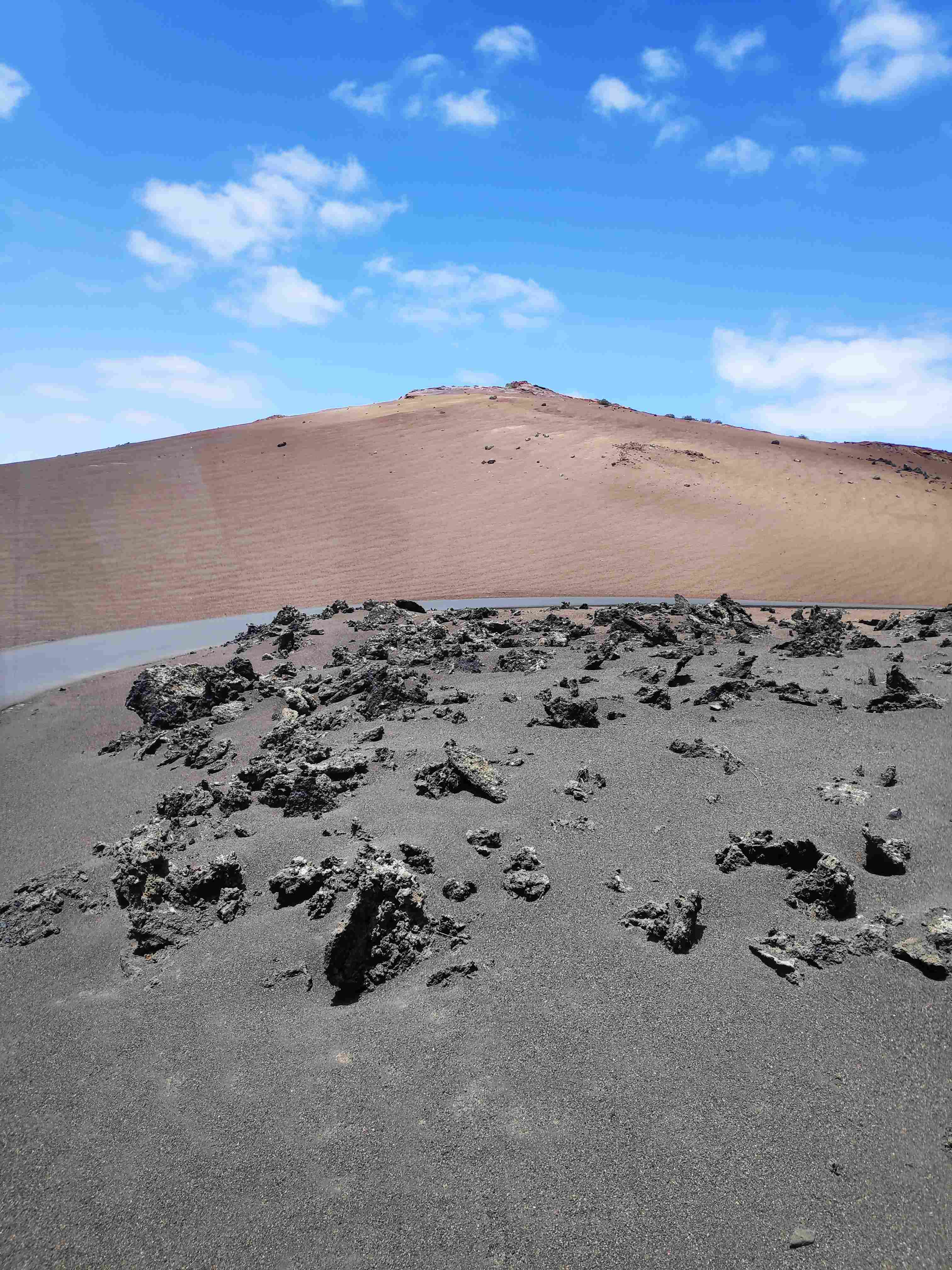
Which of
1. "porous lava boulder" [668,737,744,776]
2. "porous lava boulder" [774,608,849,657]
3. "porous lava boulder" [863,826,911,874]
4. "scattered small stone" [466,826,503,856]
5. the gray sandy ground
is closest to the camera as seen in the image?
the gray sandy ground

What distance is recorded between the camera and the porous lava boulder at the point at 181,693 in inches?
318

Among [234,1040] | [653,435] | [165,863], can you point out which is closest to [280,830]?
[165,863]

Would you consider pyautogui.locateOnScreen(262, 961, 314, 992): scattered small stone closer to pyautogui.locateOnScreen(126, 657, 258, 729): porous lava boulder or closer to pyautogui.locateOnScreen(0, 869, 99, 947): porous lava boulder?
pyautogui.locateOnScreen(0, 869, 99, 947): porous lava boulder

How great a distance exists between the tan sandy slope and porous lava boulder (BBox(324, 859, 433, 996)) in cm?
1253

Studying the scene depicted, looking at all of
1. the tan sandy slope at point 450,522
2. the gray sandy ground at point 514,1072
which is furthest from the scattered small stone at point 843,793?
the tan sandy slope at point 450,522

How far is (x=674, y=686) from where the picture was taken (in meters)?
7.75

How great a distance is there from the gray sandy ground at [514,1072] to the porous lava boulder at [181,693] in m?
2.90

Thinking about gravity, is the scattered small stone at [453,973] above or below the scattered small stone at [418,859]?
below

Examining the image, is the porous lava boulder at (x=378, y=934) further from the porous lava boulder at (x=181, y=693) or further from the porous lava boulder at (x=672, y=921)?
the porous lava boulder at (x=181, y=693)

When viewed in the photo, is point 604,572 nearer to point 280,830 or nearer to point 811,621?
point 811,621

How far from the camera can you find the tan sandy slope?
17.0m

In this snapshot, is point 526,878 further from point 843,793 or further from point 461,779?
point 843,793

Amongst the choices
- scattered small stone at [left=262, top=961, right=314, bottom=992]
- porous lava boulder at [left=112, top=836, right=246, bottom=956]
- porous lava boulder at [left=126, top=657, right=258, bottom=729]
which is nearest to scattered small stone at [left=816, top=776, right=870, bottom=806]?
scattered small stone at [left=262, top=961, right=314, bottom=992]

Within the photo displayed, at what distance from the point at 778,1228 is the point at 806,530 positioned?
67.6ft
